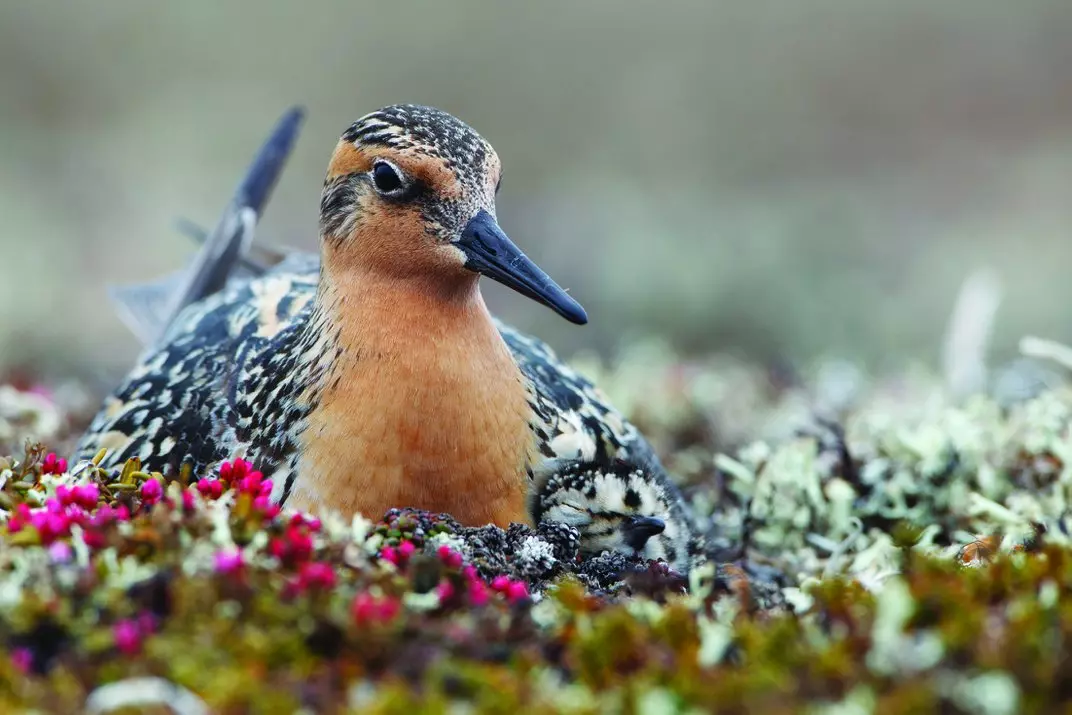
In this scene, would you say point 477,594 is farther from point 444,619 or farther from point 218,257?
point 218,257

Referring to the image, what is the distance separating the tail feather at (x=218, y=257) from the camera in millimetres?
7539

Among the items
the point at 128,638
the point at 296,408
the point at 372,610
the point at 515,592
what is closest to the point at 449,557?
the point at 515,592

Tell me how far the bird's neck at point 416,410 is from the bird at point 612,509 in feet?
0.42

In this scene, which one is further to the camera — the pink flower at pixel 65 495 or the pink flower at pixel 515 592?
the pink flower at pixel 65 495

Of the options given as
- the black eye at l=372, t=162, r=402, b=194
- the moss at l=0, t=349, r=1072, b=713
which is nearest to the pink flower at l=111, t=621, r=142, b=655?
the moss at l=0, t=349, r=1072, b=713

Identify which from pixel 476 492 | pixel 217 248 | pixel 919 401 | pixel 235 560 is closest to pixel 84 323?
pixel 217 248

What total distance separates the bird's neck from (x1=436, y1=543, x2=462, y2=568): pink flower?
2.50ft

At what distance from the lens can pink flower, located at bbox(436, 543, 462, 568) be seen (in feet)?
12.7

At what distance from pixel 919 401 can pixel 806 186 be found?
37.5 ft

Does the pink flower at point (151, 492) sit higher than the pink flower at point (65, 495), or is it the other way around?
the pink flower at point (151, 492)

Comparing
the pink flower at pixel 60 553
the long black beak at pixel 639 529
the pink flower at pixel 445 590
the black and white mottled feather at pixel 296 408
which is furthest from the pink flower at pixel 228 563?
the long black beak at pixel 639 529

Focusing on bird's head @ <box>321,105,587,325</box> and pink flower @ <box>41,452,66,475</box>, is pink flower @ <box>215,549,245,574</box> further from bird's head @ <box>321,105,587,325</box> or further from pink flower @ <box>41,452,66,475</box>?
bird's head @ <box>321,105,587,325</box>

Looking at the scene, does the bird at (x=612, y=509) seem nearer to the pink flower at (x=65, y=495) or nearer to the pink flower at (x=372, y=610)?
the pink flower at (x=372, y=610)

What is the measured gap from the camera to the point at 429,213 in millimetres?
5184
